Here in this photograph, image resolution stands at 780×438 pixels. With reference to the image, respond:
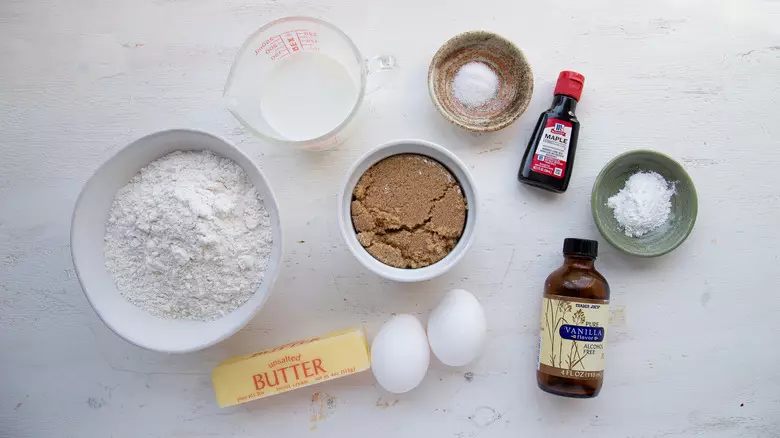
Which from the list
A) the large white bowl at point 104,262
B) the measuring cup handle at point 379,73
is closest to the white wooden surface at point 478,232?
the measuring cup handle at point 379,73

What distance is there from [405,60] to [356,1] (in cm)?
16

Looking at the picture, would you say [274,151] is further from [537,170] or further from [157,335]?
[537,170]

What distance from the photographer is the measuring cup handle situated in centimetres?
111

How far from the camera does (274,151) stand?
110cm

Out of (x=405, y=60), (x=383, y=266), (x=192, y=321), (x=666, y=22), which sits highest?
(x=666, y=22)

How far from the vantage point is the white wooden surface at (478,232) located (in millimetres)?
1100

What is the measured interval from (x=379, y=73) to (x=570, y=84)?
0.38 meters

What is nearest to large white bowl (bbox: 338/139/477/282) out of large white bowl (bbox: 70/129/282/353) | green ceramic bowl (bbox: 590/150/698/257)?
large white bowl (bbox: 70/129/282/353)

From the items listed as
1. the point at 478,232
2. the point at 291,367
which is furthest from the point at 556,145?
the point at 291,367

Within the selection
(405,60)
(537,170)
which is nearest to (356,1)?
(405,60)

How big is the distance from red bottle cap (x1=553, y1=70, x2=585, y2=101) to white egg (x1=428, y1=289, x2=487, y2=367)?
43 centimetres

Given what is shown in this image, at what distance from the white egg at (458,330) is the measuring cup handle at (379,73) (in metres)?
0.45

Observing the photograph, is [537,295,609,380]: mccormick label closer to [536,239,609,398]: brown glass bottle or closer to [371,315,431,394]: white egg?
[536,239,609,398]: brown glass bottle

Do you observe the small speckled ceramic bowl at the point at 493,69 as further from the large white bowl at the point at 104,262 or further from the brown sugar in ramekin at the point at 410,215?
the large white bowl at the point at 104,262
